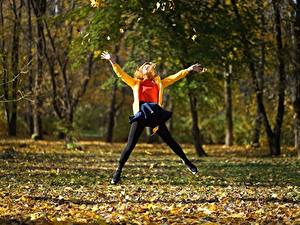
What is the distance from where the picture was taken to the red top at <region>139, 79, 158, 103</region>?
30.5ft

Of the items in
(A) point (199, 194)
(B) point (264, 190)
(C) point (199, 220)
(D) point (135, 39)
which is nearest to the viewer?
(C) point (199, 220)

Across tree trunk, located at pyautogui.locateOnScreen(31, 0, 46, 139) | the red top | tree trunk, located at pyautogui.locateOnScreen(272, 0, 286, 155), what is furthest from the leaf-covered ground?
tree trunk, located at pyautogui.locateOnScreen(31, 0, 46, 139)

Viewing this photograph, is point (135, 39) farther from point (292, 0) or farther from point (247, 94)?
point (247, 94)

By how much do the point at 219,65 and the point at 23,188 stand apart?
Answer: 10.4 metres

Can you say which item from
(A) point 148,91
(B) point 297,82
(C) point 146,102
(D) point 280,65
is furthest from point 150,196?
(D) point 280,65

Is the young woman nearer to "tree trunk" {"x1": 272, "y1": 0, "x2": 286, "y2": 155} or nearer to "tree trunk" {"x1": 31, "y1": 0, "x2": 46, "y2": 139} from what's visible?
"tree trunk" {"x1": 272, "y1": 0, "x2": 286, "y2": 155}

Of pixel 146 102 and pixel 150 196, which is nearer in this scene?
pixel 150 196

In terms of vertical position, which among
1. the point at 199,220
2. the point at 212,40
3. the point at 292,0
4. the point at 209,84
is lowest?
the point at 199,220

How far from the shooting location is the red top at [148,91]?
9305mm

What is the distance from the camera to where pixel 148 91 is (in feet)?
30.5

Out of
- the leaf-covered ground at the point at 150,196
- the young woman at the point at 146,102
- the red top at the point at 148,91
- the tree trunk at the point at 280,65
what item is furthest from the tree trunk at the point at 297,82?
the red top at the point at 148,91

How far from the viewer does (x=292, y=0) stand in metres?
19.0

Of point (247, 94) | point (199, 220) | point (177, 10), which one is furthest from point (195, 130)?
point (247, 94)

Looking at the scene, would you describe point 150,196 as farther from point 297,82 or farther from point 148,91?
point 297,82
